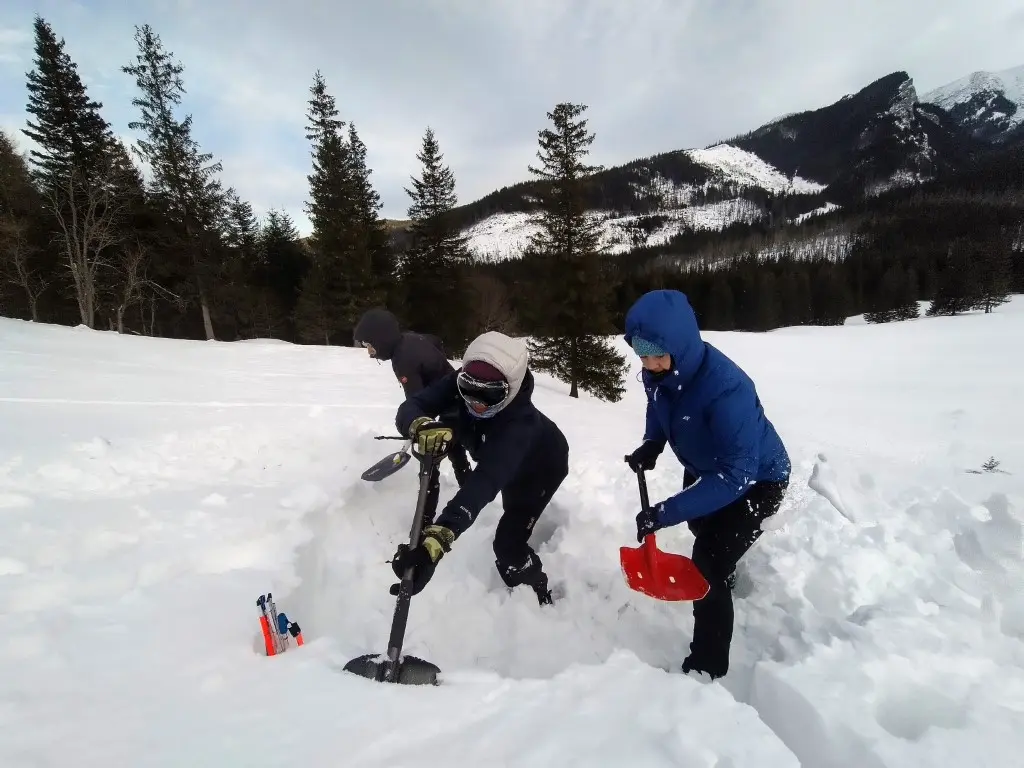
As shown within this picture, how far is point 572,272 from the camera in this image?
1947cm

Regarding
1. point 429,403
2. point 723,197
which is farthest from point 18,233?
point 723,197

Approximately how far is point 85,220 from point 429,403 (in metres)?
25.5

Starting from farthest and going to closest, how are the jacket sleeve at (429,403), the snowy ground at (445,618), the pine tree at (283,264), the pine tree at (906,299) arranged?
the pine tree at (906,299) < the pine tree at (283,264) < the jacket sleeve at (429,403) < the snowy ground at (445,618)

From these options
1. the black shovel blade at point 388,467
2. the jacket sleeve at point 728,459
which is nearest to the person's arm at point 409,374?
the black shovel blade at point 388,467

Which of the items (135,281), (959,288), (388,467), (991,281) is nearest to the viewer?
(388,467)

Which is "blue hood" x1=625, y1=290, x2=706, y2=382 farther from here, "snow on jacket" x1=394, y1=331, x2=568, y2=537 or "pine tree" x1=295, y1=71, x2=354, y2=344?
"pine tree" x1=295, y1=71, x2=354, y2=344

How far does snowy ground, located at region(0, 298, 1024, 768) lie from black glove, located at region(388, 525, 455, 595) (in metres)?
0.51

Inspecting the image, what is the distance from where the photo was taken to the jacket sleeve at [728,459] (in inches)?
101

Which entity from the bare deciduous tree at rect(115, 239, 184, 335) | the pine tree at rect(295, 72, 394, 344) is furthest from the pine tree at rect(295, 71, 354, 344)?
the bare deciduous tree at rect(115, 239, 184, 335)

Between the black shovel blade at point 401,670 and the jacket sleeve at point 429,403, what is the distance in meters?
1.64

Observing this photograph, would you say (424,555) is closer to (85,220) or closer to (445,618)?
(445,618)

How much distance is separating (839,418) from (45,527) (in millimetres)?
19868

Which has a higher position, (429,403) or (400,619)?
(429,403)

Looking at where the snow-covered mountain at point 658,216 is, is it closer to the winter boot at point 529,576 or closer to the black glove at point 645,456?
the black glove at point 645,456
